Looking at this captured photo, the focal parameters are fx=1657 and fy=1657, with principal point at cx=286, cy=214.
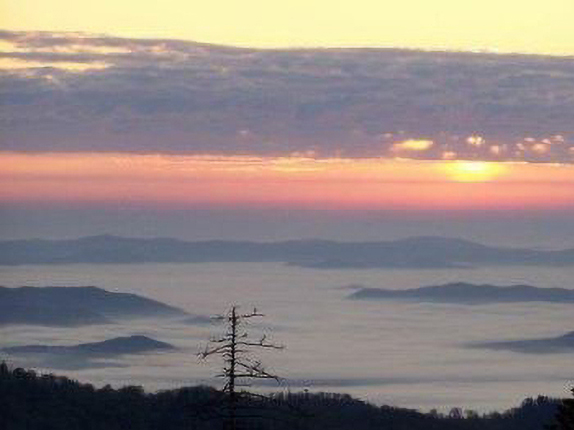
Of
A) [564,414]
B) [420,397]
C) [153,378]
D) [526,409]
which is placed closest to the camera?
[564,414]

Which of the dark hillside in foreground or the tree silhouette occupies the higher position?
the dark hillside in foreground

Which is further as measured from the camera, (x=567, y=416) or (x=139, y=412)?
(x=139, y=412)

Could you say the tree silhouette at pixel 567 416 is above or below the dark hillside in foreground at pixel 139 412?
below

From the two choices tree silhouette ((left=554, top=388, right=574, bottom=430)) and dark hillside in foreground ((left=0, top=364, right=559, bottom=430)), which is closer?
tree silhouette ((left=554, top=388, right=574, bottom=430))

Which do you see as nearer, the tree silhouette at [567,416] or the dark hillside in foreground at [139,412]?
the tree silhouette at [567,416]

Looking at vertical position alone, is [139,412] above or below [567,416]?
above

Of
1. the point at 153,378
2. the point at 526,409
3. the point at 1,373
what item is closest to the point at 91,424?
the point at 1,373

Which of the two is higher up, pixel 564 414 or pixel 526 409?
pixel 526 409

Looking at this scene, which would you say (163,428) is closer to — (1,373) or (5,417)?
(5,417)
